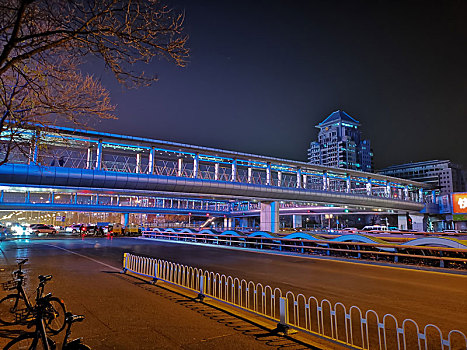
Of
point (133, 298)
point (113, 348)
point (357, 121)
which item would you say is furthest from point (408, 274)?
point (357, 121)

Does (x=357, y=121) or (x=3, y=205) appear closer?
(x=3, y=205)

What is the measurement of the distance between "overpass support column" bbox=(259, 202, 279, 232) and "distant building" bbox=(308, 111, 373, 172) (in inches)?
4955

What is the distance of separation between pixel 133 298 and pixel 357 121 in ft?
670

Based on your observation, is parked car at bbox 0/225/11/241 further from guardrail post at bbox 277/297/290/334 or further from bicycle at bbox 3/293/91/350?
guardrail post at bbox 277/297/290/334

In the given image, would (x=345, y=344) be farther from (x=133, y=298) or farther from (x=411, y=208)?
(x=411, y=208)

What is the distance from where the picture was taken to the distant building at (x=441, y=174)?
16438 centimetres

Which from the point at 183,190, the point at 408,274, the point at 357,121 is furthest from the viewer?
the point at 357,121

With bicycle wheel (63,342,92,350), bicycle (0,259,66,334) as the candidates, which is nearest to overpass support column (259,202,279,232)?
bicycle (0,259,66,334)

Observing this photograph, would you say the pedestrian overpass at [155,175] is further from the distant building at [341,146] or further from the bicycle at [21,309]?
the distant building at [341,146]

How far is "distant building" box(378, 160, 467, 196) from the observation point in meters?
164

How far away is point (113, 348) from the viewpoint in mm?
5695

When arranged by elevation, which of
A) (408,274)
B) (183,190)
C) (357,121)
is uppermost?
(357,121)

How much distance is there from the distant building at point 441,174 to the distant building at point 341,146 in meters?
22.8

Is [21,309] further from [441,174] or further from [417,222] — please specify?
[441,174]
